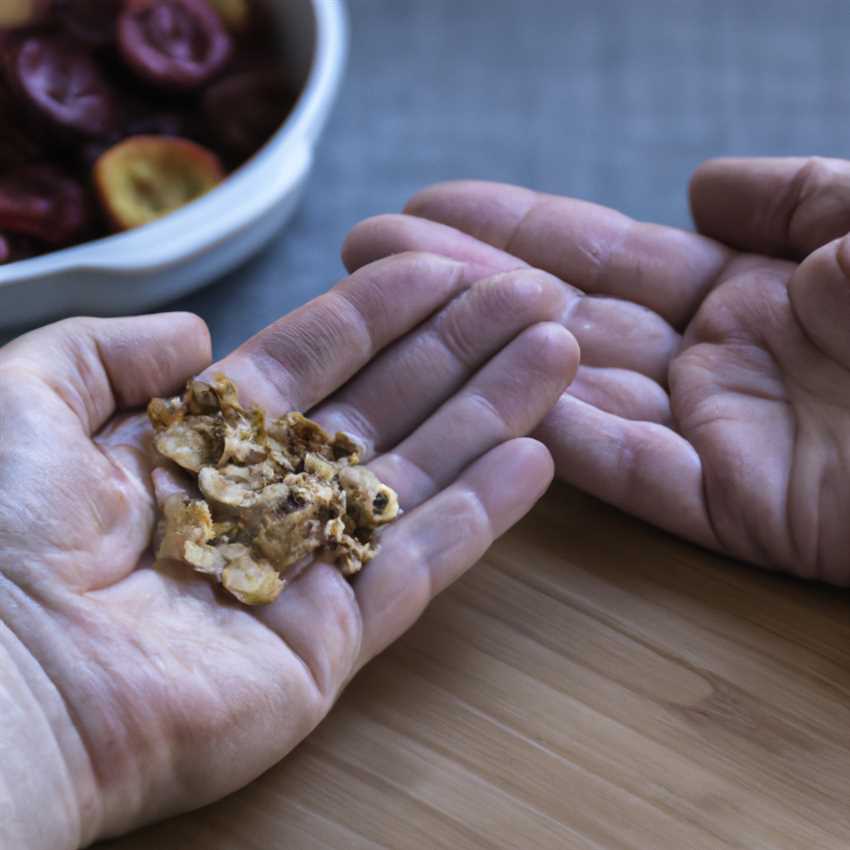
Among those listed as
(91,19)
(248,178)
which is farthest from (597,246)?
(91,19)

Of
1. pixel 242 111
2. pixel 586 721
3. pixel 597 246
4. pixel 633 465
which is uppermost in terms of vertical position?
pixel 242 111

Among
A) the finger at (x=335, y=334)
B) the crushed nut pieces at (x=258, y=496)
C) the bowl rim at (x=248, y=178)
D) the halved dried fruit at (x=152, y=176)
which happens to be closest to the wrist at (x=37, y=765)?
the crushed nut pieces at (x=258, y=496)

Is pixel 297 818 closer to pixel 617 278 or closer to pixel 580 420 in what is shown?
pixel 580 420

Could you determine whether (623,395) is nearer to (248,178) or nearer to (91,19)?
(248,178)

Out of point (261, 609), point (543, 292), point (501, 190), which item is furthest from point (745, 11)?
point (261, 609)

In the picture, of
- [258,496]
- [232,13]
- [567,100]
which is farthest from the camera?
[567,100]

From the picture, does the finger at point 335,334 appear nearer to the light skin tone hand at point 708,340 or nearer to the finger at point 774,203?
the light skin tone hand at point 708,340

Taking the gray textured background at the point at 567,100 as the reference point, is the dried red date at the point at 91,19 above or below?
above
